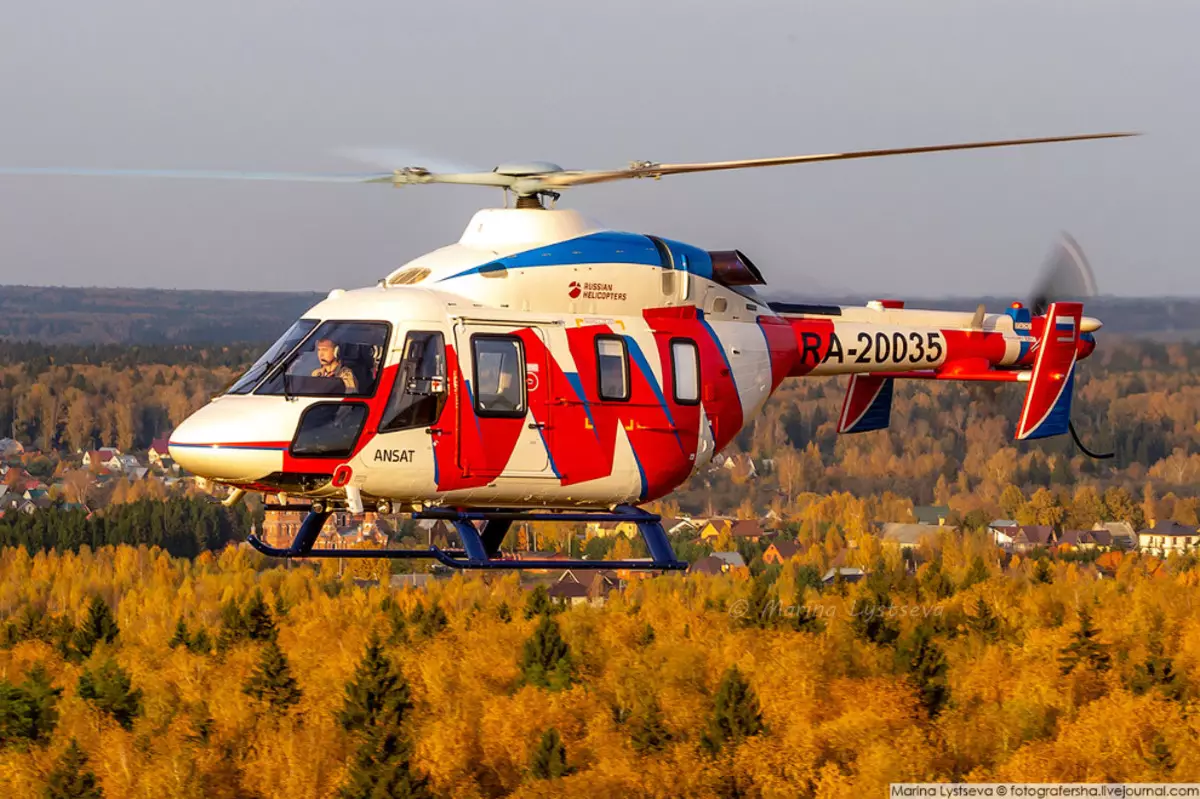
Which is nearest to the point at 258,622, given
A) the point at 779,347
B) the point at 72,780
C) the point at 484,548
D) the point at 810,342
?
the point at 72,780

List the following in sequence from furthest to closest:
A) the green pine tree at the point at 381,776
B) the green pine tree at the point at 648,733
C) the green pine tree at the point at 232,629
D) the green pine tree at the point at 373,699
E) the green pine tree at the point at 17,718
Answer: the green pine tree at the point at 232,629 → the green pine tree at the point at 17,718 → the green pine tree at the point at 373,699 → the green pine tree at the point at 648,733 → the green pine tree at the point at 381,776

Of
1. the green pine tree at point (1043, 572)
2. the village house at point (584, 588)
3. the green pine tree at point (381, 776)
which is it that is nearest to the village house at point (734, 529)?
the village house at point (584, 588)

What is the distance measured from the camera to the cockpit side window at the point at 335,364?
16641mm

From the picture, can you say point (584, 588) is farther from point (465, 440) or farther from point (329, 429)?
point (329, 429)

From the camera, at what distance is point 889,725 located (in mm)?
66188

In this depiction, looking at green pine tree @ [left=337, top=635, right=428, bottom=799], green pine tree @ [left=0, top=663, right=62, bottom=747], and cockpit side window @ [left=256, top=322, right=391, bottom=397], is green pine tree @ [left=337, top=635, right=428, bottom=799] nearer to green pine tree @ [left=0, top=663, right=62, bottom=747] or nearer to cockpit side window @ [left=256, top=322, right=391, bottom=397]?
green pine tree @ [left=0, top=663, right=62, bottom=747]

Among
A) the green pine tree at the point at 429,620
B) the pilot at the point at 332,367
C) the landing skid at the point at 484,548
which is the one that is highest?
the pilot at the point at 332,367

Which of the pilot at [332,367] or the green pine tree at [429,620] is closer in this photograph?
the pilot at [332,367]

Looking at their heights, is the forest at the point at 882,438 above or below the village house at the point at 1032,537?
above

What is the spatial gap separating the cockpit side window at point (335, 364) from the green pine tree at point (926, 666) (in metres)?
56.2

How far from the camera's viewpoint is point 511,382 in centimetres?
1727

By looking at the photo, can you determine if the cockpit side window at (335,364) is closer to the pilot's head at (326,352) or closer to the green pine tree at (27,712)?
the pilot's head at (326,352)

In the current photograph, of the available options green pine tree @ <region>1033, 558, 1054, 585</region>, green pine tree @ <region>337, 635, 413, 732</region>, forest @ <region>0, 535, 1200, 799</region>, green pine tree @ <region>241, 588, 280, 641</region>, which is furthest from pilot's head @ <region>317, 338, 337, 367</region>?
green pine tree @ <region>1033, 558, 1054, 585</region>

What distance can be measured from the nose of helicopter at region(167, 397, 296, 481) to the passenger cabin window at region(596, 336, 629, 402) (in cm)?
313
